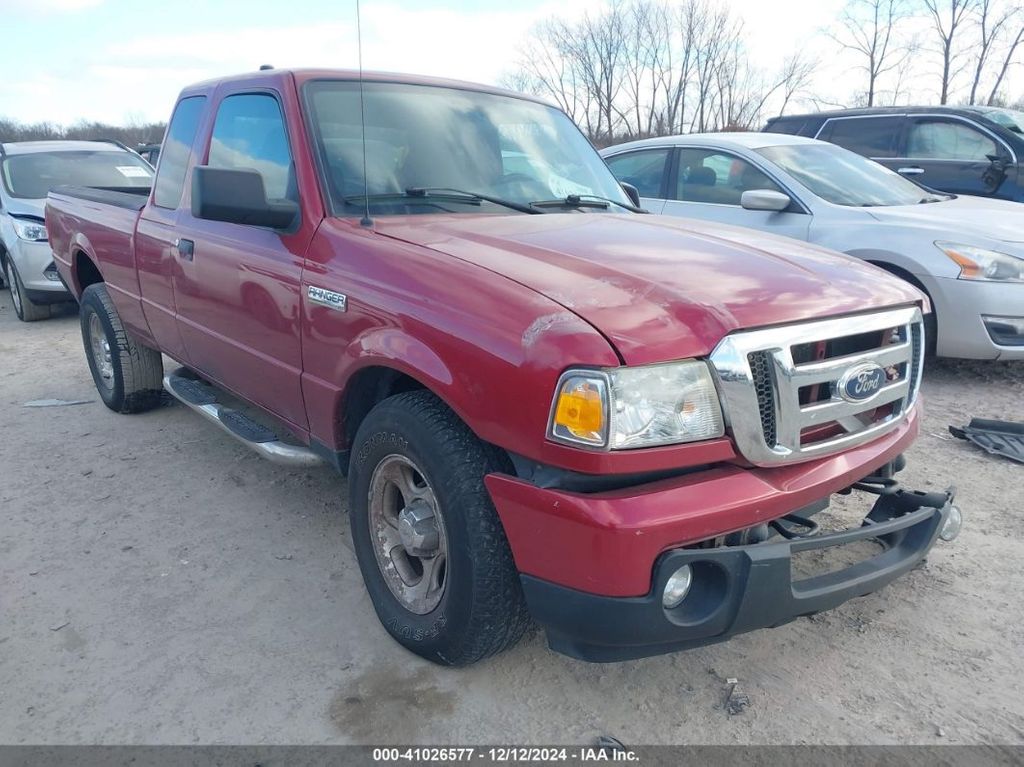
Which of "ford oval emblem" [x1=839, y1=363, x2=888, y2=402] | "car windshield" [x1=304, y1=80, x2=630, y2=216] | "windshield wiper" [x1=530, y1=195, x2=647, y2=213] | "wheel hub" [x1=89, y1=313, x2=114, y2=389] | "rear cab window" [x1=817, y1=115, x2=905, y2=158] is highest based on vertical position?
"rear cab window" [x1=817, y1=115, x2=905, y2=158]

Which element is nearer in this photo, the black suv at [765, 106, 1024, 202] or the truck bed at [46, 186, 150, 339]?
the truck bed at [46, 186, 150, 339]

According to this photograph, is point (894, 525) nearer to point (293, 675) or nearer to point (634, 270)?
point (634, 270)

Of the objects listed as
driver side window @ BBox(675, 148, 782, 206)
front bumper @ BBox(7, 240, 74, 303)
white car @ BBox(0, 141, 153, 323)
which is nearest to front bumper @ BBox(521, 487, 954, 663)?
driver side window @ BBox(675, 148, 782, 206)

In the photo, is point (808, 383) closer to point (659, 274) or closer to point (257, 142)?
point (659, 274)

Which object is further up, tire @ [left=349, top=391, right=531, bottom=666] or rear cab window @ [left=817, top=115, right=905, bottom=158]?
rear cab window @ [left=817, top=115, right=905, bottom=158]

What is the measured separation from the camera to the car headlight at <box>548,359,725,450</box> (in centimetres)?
196

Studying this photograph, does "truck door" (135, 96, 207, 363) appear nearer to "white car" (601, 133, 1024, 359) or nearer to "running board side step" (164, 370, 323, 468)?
"running board side step" (164, 370, 323, 468)

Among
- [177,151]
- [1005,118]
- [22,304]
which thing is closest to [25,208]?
[22,304]

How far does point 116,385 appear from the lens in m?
5.08

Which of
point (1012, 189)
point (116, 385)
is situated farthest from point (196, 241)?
point (1012, 189)

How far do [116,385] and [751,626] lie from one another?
4.42m

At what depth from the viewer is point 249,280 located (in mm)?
3232

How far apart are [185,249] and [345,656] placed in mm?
2171

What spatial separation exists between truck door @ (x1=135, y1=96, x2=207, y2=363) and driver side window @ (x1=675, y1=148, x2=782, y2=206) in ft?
13.2
